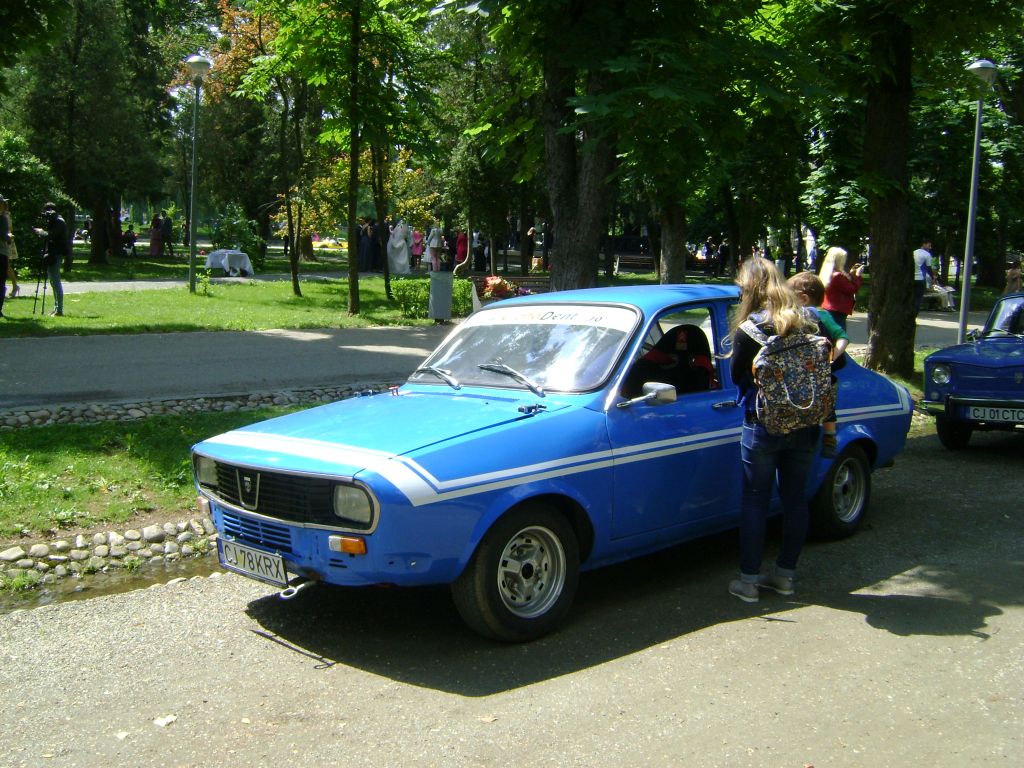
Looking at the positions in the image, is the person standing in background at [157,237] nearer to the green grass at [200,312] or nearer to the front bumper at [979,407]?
the green grass at [200,312]

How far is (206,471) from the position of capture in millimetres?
5719

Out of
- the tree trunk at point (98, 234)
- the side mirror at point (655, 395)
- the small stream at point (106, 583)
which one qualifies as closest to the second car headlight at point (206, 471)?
the small stream at point (106, 583)

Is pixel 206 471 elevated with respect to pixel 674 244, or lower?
lower

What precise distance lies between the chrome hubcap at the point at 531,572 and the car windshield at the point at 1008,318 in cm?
776

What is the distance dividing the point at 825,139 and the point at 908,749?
20.0 meters

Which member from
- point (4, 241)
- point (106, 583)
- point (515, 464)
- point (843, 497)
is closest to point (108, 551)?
point (106, 583)

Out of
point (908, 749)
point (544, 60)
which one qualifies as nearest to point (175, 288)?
point (544, 60)

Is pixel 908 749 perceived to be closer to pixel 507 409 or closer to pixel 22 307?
pixel 507 409

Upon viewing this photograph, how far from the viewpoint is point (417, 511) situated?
15.7ft

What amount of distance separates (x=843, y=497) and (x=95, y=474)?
5.63 m

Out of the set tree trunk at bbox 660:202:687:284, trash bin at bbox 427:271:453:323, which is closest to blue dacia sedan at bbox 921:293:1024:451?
trash bin at bbox 427:271:453:323

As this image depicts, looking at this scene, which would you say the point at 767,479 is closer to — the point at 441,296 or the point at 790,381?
the point at 790,381

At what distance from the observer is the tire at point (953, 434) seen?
10.9 m

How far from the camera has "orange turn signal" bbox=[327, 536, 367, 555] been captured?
4.84m
